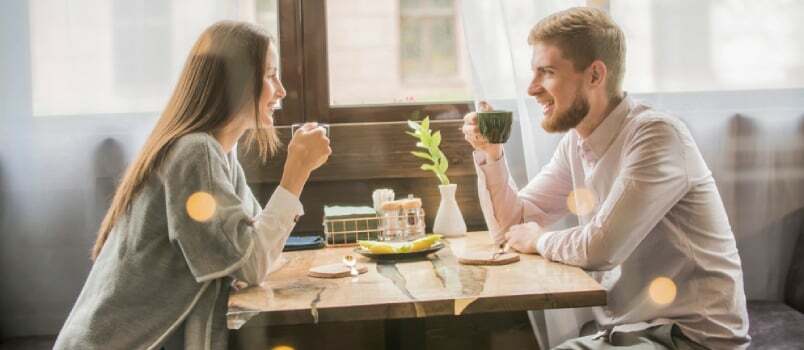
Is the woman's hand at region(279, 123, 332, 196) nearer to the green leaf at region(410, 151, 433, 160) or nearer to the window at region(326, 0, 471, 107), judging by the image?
the green leaf at region(410, 151, 433, 160)

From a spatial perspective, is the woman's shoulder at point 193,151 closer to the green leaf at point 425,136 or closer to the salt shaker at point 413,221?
the salt shaker at point 413,221

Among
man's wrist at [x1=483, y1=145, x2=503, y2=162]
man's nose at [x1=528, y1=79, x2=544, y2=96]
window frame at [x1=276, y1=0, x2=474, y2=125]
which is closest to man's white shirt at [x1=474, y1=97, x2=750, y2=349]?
man's nose at [x1=528, y1=79, x2=544, y2=96]

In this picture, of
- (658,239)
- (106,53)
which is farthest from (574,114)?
(106,53)

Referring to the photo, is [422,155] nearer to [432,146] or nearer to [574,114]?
[432,146]

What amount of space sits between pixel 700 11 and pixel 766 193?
70 cm

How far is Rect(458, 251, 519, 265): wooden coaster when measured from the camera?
5.83ft

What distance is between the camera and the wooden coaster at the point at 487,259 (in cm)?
178

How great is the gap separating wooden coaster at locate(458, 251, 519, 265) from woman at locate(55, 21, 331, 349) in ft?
1.36

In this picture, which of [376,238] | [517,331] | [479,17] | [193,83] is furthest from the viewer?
[517,331]

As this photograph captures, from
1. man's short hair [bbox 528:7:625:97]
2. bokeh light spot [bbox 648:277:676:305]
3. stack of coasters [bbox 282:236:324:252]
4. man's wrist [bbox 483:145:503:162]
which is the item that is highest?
man's short hair [bbox 528:7:625:97]

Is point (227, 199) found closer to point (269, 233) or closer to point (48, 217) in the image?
point (269, 233)

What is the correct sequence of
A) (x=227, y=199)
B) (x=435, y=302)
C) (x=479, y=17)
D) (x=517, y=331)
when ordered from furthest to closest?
1. (x=517, y=331)
2. (x=479, y=17)
3. (x=227, y=199)
4. (x=435, y=302)

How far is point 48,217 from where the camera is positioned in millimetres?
2609

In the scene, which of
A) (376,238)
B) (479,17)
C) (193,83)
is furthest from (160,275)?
(479,17)
